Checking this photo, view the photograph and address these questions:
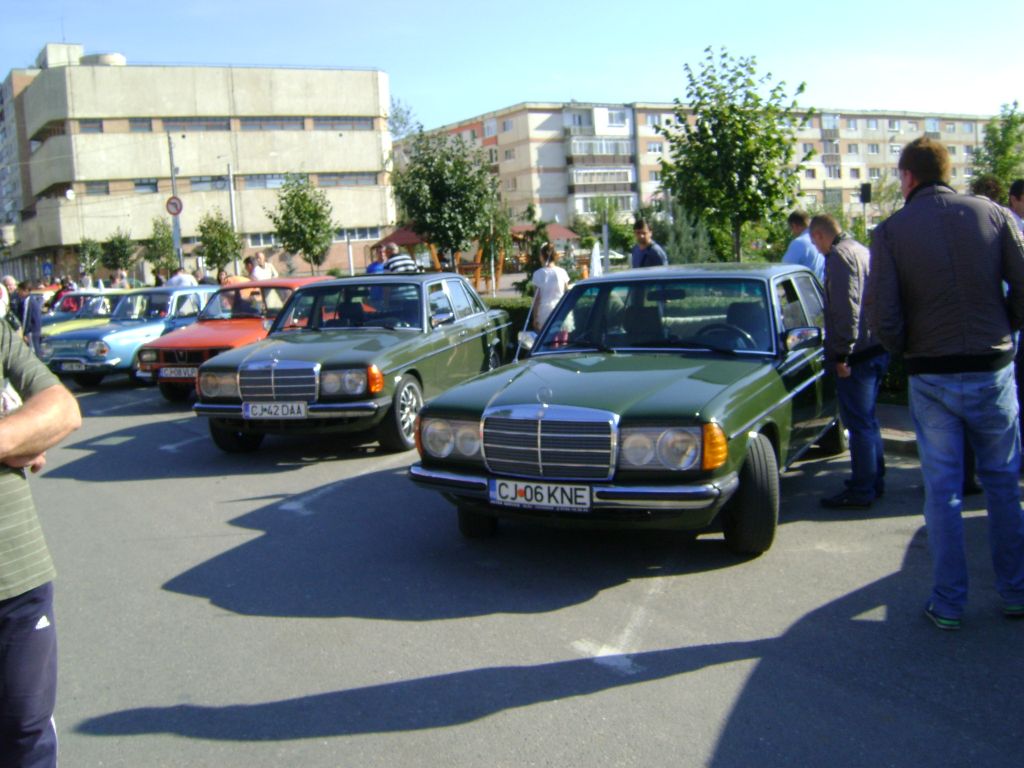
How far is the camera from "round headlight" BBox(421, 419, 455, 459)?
5.67 meters

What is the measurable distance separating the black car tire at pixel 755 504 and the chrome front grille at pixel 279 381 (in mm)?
4430

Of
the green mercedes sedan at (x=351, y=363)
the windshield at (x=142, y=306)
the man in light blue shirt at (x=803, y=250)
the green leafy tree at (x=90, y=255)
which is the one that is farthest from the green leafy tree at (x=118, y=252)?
the man in light blue shirt at (x=803, y=250)

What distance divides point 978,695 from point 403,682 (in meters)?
2.29

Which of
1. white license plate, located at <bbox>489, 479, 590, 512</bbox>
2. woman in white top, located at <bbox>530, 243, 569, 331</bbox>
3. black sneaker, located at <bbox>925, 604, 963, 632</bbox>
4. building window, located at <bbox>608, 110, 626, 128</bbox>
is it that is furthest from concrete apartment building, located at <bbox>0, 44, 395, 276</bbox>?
black sneaker, located at <bbox>925, 604, 963, 632</bbox>

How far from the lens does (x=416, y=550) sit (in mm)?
6020

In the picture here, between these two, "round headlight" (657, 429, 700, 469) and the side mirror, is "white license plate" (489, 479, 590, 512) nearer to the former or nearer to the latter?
"round headlight" (657, 429, 700, 469)

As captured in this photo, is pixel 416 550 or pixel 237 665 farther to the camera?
pixel 416 550

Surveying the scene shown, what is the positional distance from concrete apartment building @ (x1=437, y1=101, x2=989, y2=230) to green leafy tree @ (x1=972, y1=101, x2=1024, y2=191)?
37.1 meters

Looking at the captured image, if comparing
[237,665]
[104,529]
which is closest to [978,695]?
[237,665]

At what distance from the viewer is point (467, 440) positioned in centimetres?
559

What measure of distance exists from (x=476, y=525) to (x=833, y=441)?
12.1 ft

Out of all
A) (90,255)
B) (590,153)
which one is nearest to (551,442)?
(90,255)

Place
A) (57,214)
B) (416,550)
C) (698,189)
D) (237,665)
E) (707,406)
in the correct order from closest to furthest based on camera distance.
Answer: (237,665) < (707,406) < (416,550) < (698,189) < (57,214)

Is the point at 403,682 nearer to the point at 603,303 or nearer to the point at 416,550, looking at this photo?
the point at 416,550
